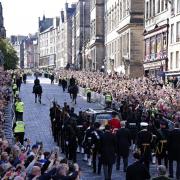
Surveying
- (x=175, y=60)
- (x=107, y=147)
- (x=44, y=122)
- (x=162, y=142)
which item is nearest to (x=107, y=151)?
(x=107, y=147)

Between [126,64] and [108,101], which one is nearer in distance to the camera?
[108,101]

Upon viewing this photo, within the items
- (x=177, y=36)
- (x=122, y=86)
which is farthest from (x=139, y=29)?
(x=122, y=86)

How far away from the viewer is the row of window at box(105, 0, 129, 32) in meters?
74.2

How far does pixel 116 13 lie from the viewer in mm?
82688

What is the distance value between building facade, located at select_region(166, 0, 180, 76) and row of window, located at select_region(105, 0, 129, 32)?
58.9 ft

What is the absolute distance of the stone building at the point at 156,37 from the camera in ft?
180

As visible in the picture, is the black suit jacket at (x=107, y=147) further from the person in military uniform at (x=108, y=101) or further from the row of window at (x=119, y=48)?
the row of window at (x=119, y=48)

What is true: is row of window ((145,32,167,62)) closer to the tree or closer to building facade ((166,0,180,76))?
building facade ((166,0,180,76))

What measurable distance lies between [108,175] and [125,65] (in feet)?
178

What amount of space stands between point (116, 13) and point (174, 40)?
31697 mm

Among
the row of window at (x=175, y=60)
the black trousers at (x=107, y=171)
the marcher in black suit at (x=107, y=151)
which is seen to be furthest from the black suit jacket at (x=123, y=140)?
the row of window at (x=175, y=60)

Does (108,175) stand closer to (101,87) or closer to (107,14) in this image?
(101,87)

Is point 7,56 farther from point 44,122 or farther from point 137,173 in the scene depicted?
point 137,173

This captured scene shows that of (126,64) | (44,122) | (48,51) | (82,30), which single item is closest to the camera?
(44,122)
